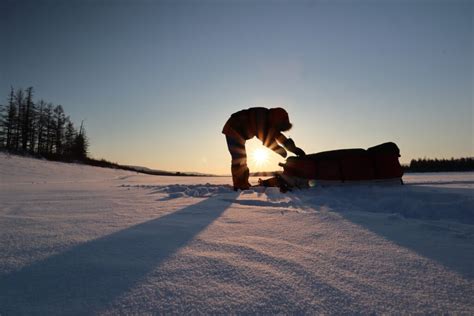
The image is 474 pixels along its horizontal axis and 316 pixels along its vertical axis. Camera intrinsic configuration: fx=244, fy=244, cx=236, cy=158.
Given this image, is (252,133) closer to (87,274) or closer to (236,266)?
(236,266)

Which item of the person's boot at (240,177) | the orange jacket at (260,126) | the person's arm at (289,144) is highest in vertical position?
the orange jacket at (260,126)

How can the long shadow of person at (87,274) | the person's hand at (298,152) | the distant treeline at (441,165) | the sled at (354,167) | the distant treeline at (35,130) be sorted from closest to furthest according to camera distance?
the long shadow of person at (87,274) → the sled at (354,167) → the person's hand at (298,152) → the distant treeline at (441,165) → the distant treeline at (35,130)

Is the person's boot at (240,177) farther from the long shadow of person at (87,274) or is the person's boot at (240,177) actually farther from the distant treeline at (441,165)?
the distant treeline at (441,165)

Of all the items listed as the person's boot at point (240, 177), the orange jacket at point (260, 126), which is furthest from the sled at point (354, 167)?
the person's boot at point (240, 177)

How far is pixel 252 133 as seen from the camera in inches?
145

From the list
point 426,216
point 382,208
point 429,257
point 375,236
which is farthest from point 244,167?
point 429,257

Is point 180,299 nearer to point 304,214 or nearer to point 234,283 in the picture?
point 234,283

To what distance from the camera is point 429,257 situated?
763 mm

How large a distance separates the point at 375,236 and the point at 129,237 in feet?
3.31

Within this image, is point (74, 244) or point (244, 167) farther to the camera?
point (244, 167)

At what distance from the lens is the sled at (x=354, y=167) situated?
278 cm

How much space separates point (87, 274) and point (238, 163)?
307 cm

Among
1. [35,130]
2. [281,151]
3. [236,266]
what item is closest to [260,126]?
[281,151]

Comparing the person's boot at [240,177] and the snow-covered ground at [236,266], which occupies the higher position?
the person's boot at [240,177]
